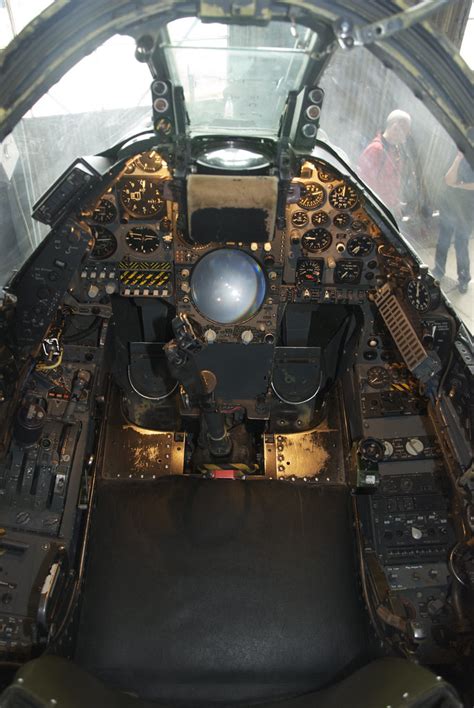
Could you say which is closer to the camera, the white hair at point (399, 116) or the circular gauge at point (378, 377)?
the white hair at point (399, 116)

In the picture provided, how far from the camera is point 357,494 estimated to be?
4305 mm

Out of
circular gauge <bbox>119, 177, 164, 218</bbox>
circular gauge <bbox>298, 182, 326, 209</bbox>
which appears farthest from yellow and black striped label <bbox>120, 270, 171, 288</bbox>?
circular gauge <bbox>298, 182, 326, 209</bbox>

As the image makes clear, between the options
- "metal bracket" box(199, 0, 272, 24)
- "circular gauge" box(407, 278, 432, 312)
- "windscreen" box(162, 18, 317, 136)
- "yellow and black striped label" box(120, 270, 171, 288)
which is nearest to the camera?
"metal bracket" box(199, 0, 272, 24)

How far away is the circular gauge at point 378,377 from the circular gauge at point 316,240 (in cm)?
99

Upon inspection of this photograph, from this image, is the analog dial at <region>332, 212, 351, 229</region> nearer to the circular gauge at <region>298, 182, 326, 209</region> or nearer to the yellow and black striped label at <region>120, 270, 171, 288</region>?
the circular gauge at <region>298, 182, 326, 209</region>

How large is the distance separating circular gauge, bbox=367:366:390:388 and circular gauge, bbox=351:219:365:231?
1.05 m

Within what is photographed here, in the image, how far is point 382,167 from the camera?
15.3ft

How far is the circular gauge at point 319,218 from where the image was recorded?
427cm

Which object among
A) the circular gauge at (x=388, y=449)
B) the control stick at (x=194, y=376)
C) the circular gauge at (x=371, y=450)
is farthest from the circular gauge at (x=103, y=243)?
Answer: the circular gauge at (x=388, y=449)

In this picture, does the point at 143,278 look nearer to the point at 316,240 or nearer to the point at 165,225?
the point at 165,225

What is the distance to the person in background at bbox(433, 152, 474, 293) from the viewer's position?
14.3 feet

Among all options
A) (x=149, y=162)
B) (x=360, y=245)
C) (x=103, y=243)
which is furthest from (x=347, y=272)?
(x=103, y=243)

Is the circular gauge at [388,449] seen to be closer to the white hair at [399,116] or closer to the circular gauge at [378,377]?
the circular gauge at [378,377]

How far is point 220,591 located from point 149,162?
9.33 feet
